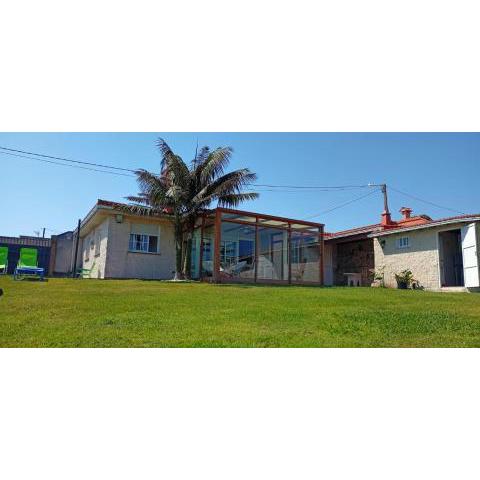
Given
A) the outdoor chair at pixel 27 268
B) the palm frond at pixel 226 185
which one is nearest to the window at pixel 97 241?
the outdoor chair at pixel 27 268

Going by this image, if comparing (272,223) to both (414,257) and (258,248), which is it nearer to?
(258,248)

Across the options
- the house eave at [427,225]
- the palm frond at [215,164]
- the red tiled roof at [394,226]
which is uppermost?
the palm frond at [215,164]

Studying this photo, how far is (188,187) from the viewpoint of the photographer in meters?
15.5

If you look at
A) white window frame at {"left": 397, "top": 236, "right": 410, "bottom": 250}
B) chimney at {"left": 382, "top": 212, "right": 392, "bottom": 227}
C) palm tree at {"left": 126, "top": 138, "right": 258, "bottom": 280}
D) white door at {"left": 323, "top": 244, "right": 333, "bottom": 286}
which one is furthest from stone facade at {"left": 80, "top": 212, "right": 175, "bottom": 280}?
chimney at {"left": 382, "top": 212, "right": 392, "bottom": 227}

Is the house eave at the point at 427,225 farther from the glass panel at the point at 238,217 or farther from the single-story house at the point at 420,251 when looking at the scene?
the glass panel at the point at 238,217

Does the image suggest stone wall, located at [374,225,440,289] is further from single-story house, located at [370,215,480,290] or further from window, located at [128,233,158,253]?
window, located at [128,233,158,253]

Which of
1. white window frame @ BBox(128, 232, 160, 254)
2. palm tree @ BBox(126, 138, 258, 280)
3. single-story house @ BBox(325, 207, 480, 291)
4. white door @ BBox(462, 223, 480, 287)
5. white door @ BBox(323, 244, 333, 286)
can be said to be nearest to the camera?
white door @ BBox(462, 223, 480, 287)

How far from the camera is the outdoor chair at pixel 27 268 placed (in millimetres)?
13312

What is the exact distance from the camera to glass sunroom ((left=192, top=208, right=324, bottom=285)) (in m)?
15.6

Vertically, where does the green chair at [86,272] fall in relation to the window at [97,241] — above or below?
below

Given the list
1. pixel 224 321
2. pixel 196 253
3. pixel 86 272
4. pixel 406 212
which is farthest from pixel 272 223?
pixel 224 321

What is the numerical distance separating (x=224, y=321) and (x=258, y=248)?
923 centimetres

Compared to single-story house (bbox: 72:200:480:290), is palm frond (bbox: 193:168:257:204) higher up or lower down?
higher up
